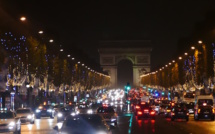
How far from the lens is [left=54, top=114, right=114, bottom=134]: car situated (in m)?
23.1

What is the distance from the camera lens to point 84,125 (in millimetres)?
23484

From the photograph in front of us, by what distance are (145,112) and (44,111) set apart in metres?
13.0

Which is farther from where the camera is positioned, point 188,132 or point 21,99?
point 21,99

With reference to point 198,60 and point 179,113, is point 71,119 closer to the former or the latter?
point 179,113

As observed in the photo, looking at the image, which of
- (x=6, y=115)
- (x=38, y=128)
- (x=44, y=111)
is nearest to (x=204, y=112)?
(x=44, y=111)

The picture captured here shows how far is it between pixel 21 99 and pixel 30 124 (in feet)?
95.1

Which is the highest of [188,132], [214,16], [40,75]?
[214,16]

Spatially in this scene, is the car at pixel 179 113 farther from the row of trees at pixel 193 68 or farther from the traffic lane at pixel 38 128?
the row of trees at pixel 193 68

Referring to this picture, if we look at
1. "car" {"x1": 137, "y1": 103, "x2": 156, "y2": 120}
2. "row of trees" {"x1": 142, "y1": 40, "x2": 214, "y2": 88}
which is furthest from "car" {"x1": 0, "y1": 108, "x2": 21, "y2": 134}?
"row of trees" {"x1": 142, "y1": 40, "x2": 214, "y2": 88}

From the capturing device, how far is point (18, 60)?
243 feet

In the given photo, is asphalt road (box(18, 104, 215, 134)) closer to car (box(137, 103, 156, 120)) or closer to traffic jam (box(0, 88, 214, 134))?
traffic jam (box(0, 88, 214, 134))

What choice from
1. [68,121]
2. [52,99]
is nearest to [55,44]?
[52,99]

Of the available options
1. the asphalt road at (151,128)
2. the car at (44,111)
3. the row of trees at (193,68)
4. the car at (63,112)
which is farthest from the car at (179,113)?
the row of trees at (193,68)

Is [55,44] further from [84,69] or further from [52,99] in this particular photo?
[84,69]
